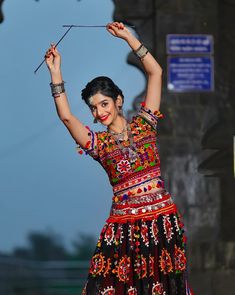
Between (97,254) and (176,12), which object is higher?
(176,12)

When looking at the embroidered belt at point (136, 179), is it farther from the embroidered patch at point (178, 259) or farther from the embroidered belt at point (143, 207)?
the embroidered patch at point (178, 259)

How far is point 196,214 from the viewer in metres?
7.80

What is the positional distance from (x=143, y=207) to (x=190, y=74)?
12.7 ft

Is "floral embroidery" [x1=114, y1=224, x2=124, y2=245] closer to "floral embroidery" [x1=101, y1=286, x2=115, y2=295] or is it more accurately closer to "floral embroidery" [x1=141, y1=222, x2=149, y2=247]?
"floral embroidery" [x1=141, y1=222, x2=149, y2=247]

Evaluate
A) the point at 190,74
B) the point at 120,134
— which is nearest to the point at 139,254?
the point at 120,134

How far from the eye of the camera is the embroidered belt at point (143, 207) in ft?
13.4

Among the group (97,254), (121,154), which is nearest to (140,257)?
(97,254)

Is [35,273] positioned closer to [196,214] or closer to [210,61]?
[196,214]

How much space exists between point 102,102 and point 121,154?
0.83 feet

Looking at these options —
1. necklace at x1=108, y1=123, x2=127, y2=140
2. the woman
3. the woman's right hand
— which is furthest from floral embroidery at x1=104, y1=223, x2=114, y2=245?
the woman's right hand

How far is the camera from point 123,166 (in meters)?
4.09

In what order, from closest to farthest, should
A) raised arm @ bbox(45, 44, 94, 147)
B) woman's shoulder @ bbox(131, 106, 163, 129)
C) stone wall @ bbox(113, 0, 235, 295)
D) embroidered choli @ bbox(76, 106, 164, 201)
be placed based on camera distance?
1. raised arm @ bbox(45, 44, 94, 147)
2. embroidered choli @ bbox(76, 106, 164, 201)
3. woman's shoulder @ bbox(131, 106, 163, 129)
4. stone wall @ bbox(113, 0, 235, 295)

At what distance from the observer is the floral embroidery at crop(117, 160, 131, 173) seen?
409cm

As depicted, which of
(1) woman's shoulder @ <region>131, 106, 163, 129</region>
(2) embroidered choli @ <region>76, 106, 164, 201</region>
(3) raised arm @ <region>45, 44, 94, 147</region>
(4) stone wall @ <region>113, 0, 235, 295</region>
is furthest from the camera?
(4) stone wall @ <region>113, 0, 235, 295</region>
